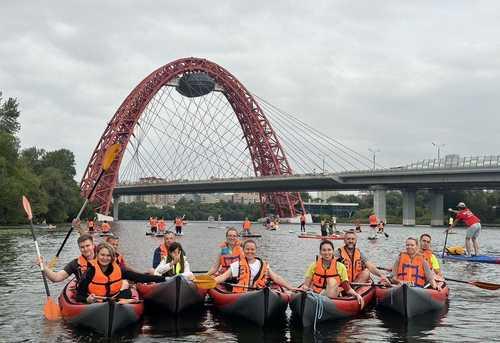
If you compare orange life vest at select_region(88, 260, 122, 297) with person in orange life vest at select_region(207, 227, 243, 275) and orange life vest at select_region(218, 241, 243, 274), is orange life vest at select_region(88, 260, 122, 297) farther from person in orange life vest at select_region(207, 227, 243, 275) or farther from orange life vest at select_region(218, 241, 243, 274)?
orange life vest at select_region(218, 241, 243, 274)

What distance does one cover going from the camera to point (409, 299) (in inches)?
559

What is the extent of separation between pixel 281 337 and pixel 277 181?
8095 centimetres

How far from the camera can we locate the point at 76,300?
1295 centimetres

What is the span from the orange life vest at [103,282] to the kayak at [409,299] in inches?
250

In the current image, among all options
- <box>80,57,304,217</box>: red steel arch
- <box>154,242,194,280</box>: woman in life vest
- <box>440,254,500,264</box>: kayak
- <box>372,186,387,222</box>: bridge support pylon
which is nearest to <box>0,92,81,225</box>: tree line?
<box>80,57,304,217</box>: red steel arch

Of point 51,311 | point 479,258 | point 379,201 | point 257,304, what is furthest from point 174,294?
point 379,201

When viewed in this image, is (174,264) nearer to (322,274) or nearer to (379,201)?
(322,274)

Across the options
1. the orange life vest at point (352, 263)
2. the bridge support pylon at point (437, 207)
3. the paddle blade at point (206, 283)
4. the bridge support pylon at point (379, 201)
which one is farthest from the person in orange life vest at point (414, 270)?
the bridge support pylon at point (437, 207)

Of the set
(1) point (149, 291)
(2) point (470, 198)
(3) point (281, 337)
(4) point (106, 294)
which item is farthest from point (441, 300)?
(2) point (470, 198)

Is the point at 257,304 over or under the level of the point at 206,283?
under

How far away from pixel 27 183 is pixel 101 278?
58.5 m

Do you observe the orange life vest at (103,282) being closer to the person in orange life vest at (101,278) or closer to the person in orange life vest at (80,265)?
the person in orange life vest at (101,278)

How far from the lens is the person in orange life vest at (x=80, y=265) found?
41.8 ft

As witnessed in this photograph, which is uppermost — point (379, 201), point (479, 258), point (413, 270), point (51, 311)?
point (379, 201)
